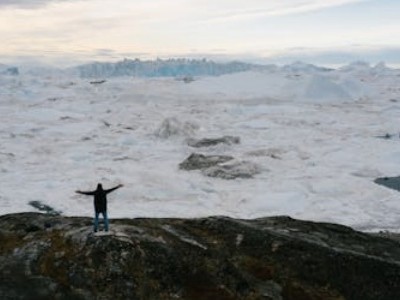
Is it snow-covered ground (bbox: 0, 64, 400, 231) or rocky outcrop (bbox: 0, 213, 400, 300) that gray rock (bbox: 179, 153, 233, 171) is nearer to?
snow-covered ground (bbox: 0, 64, 400, 231)

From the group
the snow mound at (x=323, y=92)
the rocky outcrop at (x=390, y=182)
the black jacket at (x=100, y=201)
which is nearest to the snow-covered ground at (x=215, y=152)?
the snow mound at (x=323, y=92)

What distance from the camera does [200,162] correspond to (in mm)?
56906

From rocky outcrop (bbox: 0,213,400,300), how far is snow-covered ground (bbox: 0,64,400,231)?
70.6ft

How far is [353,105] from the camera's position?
12169cm

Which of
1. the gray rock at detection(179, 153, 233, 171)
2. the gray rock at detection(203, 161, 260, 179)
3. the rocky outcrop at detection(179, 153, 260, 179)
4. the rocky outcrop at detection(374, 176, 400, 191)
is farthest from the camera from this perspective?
the gray rock at detection(179, 153, 233, 171)

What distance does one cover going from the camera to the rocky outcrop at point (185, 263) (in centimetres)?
1534

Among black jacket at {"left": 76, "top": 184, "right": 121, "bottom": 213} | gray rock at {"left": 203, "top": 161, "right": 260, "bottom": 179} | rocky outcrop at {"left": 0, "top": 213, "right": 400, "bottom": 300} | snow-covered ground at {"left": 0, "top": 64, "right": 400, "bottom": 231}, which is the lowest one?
snow-covered ground at {"left": 0, "top": 64, "right": 400, "bottom": 231}

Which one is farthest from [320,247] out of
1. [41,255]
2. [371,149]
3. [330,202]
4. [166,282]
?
[371,149]

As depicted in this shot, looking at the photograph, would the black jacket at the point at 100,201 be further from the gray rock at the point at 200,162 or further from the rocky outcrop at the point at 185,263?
the gray rock at the point at 200,162

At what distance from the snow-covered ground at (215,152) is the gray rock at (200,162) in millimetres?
1485

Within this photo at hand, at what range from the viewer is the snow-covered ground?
4372 cm

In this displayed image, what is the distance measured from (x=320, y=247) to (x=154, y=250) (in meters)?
5.41

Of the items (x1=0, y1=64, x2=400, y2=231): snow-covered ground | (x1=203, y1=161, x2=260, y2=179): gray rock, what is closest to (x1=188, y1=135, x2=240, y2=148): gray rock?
(x1=0, y1=64, x2=400, y2=231): snow-covered ground

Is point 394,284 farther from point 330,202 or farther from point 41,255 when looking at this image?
point 330,202
